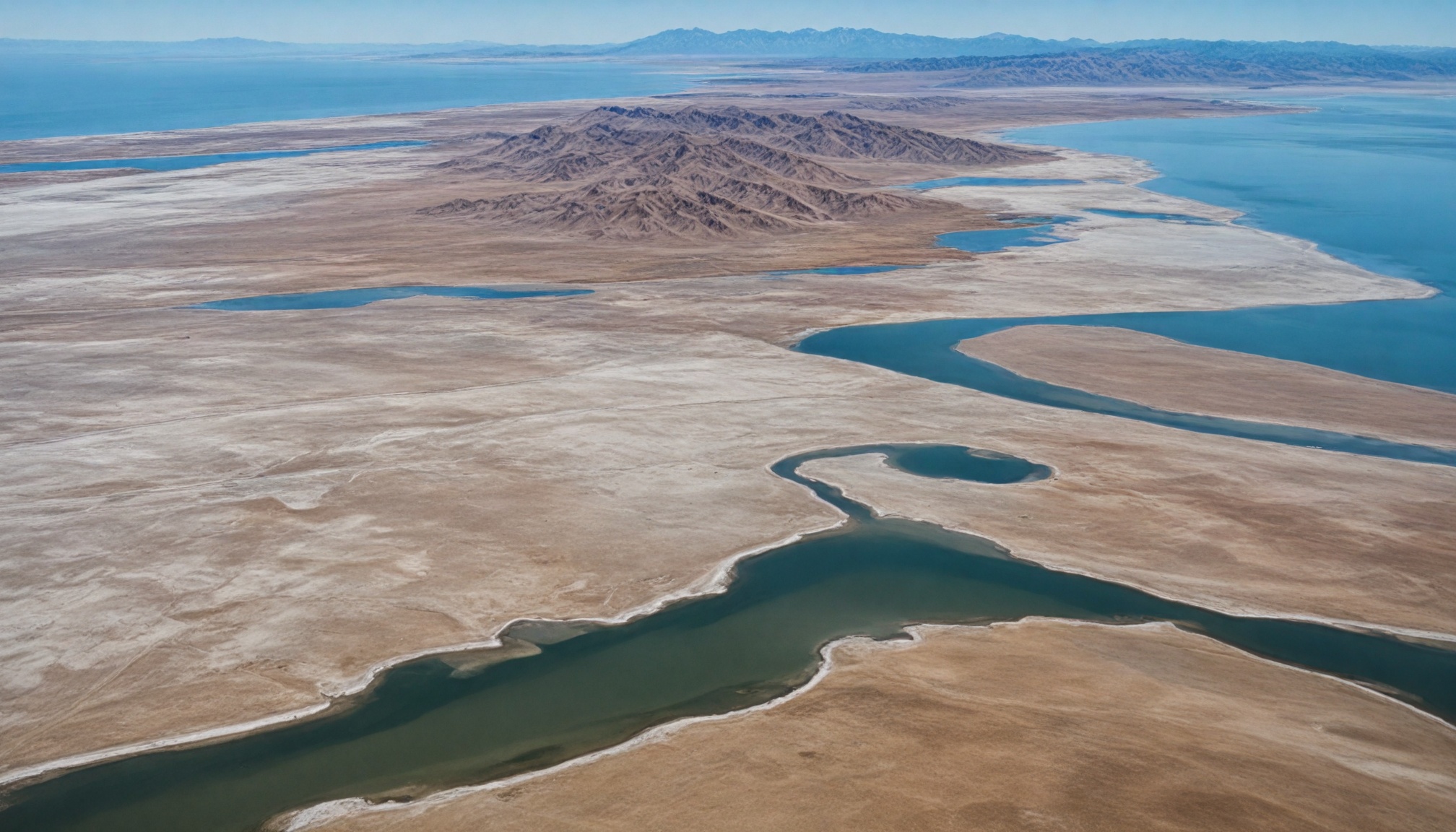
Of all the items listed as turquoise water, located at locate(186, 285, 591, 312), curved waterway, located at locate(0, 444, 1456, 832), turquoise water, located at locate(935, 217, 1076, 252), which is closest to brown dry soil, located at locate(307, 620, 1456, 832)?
curved waterway, located at locate(0, 444, 1456, 832)

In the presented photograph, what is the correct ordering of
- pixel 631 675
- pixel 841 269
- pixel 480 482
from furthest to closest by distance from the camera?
pixel 841 269 → pixel 480 482 → pixel 631 675

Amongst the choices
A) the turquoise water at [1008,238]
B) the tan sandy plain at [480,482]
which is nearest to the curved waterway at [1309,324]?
the tan sandy plain at [480,482]

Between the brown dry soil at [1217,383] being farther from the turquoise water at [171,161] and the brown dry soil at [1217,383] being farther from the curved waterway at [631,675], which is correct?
the turquoise water at [171,161]

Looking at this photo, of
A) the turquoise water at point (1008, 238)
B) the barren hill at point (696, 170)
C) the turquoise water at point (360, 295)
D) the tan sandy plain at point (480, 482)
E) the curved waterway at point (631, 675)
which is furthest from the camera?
the barren hill at point (696, 170)

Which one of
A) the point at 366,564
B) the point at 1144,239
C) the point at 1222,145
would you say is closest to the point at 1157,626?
the point at 366,564

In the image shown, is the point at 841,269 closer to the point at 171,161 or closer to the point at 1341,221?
the point at 1341,221

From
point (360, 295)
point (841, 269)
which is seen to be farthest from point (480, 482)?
point (841, 269)

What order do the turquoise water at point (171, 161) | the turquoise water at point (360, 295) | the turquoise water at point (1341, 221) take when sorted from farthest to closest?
the turquoise water at point (171, 161), the turquoise water at point (360, 295), the turquoise water at point (1341, 221)
